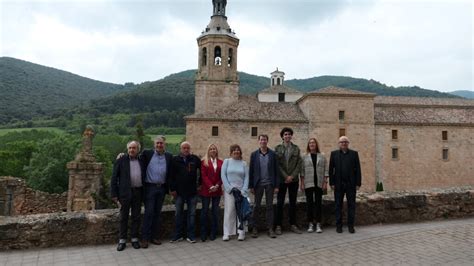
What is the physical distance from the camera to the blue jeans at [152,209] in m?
4.88

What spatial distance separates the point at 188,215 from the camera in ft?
16.7

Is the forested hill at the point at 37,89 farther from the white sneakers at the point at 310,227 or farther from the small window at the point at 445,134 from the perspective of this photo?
the white sneakers at the point at 310,227

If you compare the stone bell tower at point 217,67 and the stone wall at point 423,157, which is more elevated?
the stone bell tower at point 217,67

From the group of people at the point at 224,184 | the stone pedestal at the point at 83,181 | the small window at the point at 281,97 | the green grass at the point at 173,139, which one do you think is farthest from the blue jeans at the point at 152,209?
the green grass at the point at 173,139

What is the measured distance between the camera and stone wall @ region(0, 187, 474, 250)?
458 centimetres

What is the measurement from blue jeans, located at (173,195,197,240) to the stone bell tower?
75.0ft

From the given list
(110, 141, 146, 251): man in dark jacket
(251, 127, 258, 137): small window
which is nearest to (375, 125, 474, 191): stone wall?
(251, 127, 258, 137): small window

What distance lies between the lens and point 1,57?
9506 cm

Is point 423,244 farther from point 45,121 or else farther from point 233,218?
point 45,121

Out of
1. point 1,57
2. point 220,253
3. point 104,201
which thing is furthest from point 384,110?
point 1,57

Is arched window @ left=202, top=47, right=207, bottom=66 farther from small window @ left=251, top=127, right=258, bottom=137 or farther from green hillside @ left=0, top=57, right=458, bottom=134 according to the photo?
green hillside @ left=0, top=57, right=458, bottom=134

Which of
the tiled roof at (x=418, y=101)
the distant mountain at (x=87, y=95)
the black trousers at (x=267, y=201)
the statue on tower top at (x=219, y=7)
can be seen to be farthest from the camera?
the distant mountain at (x=87, y=95)

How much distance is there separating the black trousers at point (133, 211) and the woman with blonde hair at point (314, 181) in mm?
2649

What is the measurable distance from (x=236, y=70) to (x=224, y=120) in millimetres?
6374
